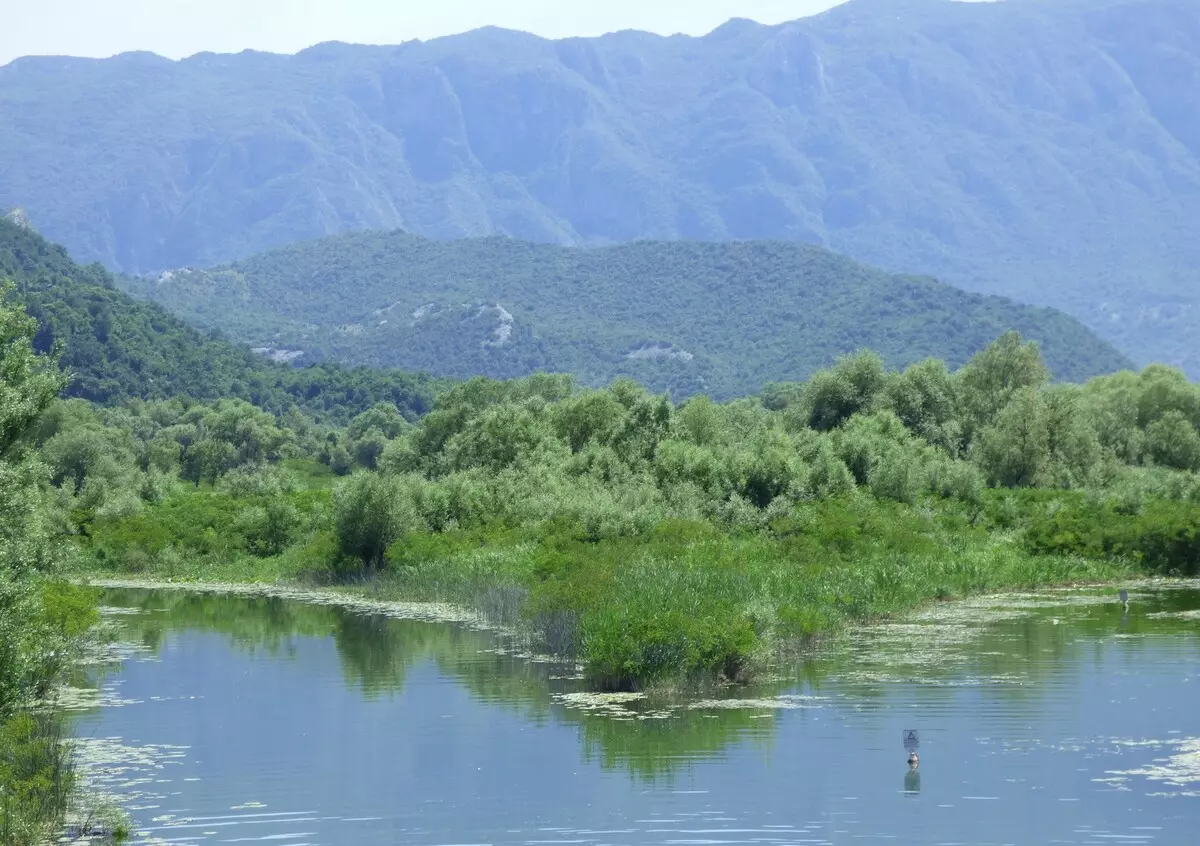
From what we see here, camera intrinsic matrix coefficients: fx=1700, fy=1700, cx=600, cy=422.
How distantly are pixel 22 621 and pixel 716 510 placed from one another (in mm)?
35773

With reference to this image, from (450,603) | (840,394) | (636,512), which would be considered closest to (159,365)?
(840,394)

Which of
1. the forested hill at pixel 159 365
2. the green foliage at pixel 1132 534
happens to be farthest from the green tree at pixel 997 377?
the forested hill at pixel 159 365

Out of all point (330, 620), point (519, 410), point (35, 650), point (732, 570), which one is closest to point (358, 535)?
point (330, 620)

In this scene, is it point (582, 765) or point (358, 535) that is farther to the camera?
point (358, 535)

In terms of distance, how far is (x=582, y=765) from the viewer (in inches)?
1172

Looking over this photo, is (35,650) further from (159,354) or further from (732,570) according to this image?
(159,354)

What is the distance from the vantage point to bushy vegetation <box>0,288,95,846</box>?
2456cm

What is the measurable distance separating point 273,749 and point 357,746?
1.56 m

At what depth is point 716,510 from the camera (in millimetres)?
59750

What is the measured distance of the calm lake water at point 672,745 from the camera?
83.6 feet

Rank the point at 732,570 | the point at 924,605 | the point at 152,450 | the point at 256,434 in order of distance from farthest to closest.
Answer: the point at 256,434, the point at 152,450, the point at 924,605, the point at 732,570

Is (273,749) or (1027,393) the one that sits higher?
(1027,393)

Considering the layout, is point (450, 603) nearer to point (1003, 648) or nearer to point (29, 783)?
point (1003, 648)

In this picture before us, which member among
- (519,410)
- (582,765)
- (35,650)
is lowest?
(582,765)
